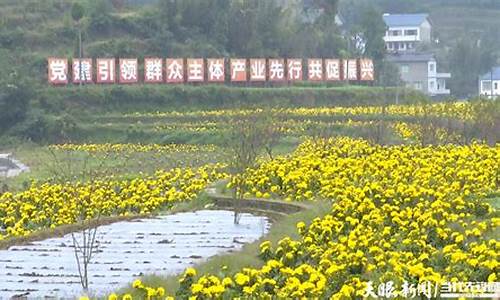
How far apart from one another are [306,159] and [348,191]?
4446mm

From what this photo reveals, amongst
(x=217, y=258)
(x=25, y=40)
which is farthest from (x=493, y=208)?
(x=25, y=40)

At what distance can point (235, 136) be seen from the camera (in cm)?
1702

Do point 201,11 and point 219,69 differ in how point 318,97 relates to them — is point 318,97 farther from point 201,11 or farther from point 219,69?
point 201,11

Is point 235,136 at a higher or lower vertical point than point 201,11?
lower

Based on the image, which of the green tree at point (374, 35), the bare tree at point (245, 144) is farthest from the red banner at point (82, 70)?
the green tree at point (374, 35)

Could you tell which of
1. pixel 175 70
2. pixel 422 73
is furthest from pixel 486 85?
pixel 175 70

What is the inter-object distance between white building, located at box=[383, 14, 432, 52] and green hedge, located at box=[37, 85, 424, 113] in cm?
3235

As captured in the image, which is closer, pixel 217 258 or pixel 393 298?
pixel 393 298

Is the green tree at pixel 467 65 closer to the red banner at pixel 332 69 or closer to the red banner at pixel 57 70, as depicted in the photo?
the red banner at pixel 332 69

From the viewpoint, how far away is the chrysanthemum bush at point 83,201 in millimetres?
13945

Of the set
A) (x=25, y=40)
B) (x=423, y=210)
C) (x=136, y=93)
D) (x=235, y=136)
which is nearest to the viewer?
(x=423, y=210)

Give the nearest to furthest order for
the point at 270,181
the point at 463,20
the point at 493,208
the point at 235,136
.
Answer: the point at 493,208 → the point at 270,181 → the point at 235,136 → the point at 463,20

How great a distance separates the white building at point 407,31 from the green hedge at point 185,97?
3235 centimetres

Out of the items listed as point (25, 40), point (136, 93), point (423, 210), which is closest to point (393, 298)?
point (423, 210)
